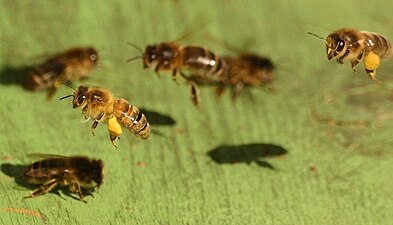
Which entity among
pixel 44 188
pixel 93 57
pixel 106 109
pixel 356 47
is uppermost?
pixel 356 47

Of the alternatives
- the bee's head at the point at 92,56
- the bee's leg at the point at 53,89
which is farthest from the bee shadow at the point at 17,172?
the bee's head at the point at 92,56

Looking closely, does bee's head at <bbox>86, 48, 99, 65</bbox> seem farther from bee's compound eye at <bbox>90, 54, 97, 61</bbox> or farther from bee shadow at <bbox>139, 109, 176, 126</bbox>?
bee shadow at <bbox>139, 109, 176, 126</bbox>

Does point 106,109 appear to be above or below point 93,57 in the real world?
below

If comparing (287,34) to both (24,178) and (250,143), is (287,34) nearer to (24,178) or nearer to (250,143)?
(250,143)

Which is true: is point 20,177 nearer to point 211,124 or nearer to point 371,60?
point 211,124

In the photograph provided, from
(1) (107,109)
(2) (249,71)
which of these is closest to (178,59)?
(2) (249,71)

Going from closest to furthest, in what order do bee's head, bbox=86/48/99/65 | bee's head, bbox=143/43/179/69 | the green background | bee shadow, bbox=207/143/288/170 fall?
1. the green background
2. bee shadow, bbox=207/143/288/170
3. bee's head, bbox=143/43/179/69
4. bee's head, bbox=86/48/99/65

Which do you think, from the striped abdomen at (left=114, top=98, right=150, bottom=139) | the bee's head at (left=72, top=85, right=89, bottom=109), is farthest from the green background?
the bee's head at (left=72, top=85, right=89, bottom=109)
